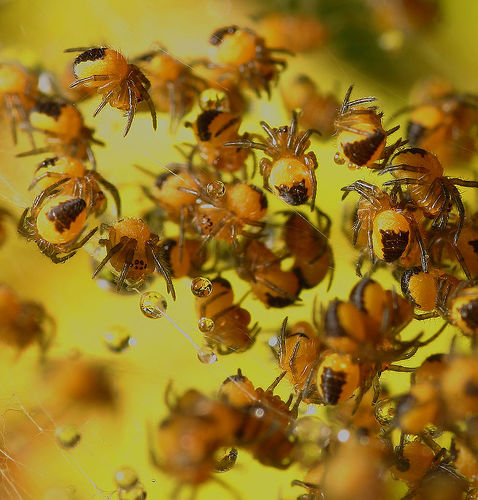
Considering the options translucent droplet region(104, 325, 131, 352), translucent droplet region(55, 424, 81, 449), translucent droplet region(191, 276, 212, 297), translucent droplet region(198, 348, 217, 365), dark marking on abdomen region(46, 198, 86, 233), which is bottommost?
translucent droplet region(55, 424, 81, 449)

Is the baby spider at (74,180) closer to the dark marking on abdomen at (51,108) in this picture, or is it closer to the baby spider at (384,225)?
the dark marking on abdomen at (51,108)

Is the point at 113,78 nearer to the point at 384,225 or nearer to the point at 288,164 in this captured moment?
the point at 288,164

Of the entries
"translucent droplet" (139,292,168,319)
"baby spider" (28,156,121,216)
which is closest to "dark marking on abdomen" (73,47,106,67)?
"baby spider" (28,156,121,216)

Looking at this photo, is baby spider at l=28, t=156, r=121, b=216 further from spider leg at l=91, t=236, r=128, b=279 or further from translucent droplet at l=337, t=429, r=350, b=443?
translucent droplet at l=337, t=429, r=350, b=443

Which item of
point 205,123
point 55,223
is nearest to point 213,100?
point 205,123

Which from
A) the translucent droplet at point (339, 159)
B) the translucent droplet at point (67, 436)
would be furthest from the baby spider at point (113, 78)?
the translucent droplet at point (67, 436)

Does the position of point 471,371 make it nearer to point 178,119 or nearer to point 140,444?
point 140,444
